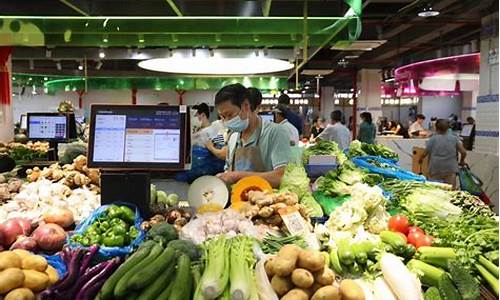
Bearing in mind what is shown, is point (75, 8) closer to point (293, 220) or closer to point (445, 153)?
point (293, 220)

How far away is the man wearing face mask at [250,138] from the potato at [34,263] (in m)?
2.00

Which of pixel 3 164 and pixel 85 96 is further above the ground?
pixel 85 96

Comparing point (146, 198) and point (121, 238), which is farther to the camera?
point (146, 198)

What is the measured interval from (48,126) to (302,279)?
834 cm

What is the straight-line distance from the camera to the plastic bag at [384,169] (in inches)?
175

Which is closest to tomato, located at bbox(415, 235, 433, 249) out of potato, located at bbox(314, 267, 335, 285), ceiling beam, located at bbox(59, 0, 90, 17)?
potato, located at bbox(314, 267, 335, 285)

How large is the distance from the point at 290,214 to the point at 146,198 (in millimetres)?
841

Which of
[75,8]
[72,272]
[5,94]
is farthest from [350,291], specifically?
[5,94]

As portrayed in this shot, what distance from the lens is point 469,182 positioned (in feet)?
27.8

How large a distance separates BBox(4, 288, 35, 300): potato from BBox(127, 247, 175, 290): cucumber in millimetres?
418

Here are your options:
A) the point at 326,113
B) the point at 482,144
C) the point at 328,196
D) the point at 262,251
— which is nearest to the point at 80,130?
the point at 482,144

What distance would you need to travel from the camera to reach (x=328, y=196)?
12.2 feet

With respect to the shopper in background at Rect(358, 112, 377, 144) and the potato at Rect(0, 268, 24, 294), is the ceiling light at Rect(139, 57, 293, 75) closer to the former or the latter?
the shopper in background at Rect(358, 112, 377, 144)

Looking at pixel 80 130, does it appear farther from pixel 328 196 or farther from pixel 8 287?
pixel 8 287
